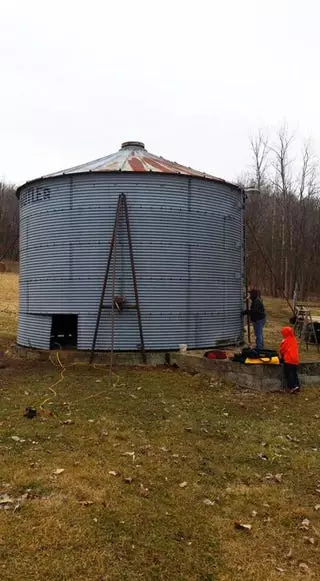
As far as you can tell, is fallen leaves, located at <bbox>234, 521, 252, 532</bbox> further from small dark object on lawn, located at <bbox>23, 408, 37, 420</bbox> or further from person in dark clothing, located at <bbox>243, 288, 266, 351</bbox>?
person in dark clothing, located at <bbox>243, 288, 266, 351</bbox>

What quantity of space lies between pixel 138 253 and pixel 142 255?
0.13 m

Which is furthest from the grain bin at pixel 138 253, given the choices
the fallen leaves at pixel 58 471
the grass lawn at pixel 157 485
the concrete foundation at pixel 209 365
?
the fallen leaves at pixel 58 471

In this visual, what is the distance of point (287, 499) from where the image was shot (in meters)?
6.49

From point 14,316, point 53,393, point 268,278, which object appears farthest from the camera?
point 268,278

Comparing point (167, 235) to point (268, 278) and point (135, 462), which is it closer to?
point (135, 462)

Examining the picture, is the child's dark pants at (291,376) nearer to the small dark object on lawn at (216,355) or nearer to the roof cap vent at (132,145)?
the small dark object on lawn at (216,355)

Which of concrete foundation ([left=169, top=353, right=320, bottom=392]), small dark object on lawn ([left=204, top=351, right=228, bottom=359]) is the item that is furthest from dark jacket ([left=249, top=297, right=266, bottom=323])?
concrete foundation ([left=169, top=353, right=320, bottom=392])

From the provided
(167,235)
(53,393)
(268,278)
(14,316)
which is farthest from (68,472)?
(268,278)

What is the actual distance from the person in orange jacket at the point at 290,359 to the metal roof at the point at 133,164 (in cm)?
591

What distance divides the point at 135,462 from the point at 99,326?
7158 mm

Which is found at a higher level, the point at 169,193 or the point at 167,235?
the point at 169,193

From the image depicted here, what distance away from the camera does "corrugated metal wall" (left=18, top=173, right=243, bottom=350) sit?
14.2 m

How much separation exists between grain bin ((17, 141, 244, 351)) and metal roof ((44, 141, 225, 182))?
6 cm

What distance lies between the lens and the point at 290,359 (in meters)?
11.6
